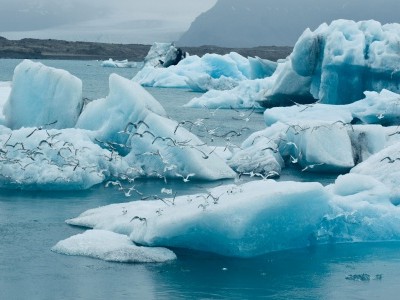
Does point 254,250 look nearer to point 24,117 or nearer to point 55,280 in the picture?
point 55,280

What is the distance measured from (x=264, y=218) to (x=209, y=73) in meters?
28.6

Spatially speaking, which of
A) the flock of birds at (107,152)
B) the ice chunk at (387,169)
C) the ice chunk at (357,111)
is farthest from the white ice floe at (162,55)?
the ice chunk at (387,169)

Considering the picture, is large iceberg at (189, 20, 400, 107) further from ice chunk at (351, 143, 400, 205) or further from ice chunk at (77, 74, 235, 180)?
ice chunk at (351, 143, 400, 205)

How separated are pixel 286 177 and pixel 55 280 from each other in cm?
683

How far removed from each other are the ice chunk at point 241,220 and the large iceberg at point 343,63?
12843 mm

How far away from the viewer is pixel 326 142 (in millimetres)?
14461

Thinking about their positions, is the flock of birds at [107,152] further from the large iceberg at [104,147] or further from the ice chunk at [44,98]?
the ice chunk at [44,98]

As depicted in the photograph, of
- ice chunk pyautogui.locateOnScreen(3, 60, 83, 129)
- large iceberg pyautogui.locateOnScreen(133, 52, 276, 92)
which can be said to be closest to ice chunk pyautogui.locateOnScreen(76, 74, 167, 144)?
ice chunk pyautogui.locateOnScreen(3, 60, 83, 129)

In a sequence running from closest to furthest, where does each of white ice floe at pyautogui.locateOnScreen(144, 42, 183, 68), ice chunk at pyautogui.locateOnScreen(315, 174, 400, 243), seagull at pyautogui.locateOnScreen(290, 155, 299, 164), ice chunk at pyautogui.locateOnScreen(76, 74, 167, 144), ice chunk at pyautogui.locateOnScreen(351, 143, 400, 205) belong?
1. ice chunk at pyautogui.locateOnScreen(315, 174, 400, 243)
2. ice chunk at pyautogui.locateOnScreen(351, 143, 400, 205)
3. ice chunk at pyautogui.locateOnScreen(76, 74, 167, 144)
4. seagull at pyautogui.locateOnScreen(290, 155, 299, 164)
5. white ice floe at pyautogui.locateOnScreen(144, 42, 183, 68)

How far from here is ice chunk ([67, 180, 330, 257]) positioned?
820 cm

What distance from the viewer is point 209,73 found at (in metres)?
36.6

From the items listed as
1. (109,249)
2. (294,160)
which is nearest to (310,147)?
(294,160)

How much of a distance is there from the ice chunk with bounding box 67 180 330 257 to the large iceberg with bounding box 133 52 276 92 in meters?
21.7

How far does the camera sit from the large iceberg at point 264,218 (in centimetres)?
824
